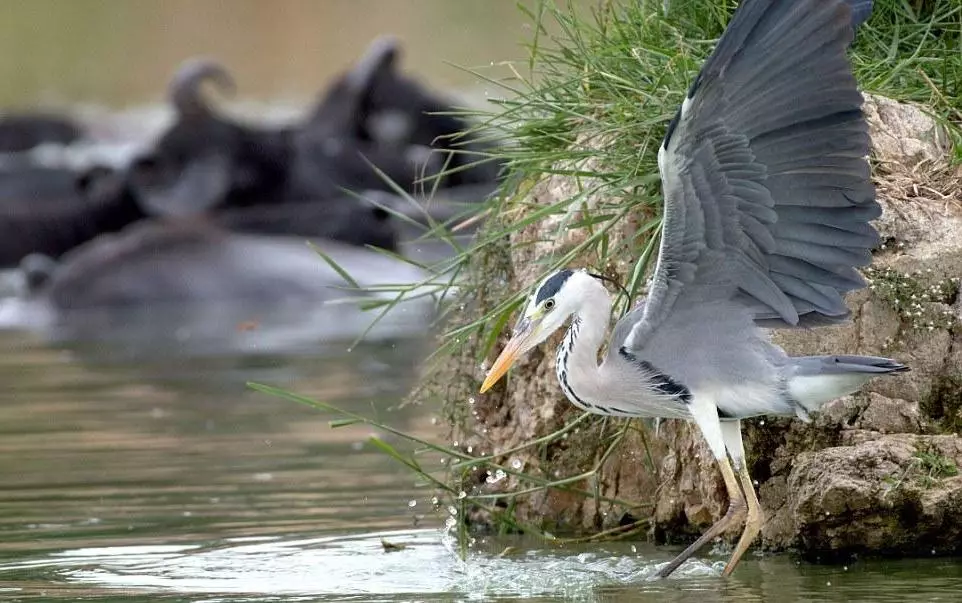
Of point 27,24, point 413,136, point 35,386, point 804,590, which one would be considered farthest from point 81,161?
point 804,590

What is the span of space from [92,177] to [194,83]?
2.99m

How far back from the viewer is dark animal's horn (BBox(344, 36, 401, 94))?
21.5m

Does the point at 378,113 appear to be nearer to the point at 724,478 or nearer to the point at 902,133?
the point at 902,133

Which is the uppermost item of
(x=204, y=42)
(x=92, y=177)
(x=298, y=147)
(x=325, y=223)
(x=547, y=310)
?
(x=204, y=42)

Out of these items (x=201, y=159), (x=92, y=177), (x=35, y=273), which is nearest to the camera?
(x=35, y=273)

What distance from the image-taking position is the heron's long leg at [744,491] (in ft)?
18.6

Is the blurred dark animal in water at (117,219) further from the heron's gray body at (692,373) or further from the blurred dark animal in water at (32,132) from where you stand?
the heron's gray body at (692,373)

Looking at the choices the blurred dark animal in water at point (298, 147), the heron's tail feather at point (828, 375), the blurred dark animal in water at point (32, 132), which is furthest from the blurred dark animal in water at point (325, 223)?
the heron's tail feather at point (828, 375)

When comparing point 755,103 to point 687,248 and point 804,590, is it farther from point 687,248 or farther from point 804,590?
point 804,590

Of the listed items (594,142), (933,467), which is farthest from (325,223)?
(933,467)

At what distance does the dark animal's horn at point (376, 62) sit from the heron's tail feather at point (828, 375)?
16.2 metres

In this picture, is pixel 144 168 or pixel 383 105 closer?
pixel 144 168

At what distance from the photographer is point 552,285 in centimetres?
573

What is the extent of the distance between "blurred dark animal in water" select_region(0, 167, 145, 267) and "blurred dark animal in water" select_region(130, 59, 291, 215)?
15.8 inches
